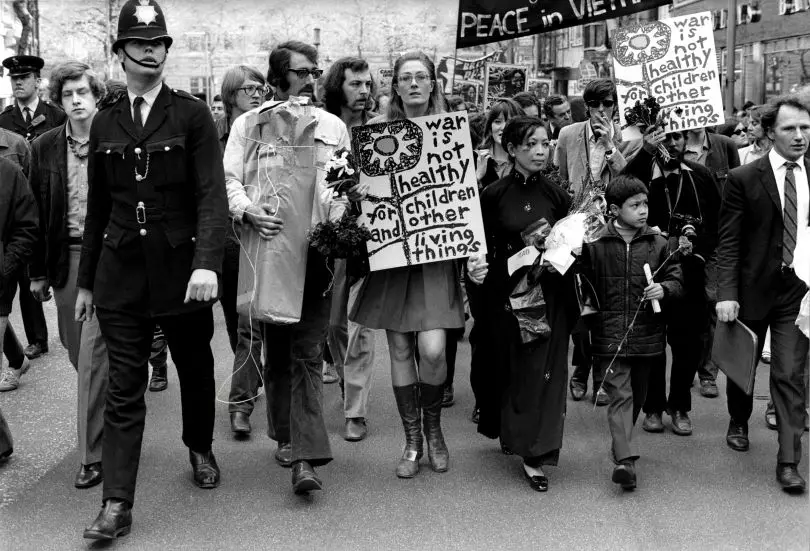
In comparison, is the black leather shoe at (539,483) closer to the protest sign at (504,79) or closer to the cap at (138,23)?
the cap at (138,23)

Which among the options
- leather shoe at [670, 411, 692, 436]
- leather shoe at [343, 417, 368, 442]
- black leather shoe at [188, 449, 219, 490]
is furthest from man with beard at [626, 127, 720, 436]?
black leather shoe at [188, 449, 219, 490]

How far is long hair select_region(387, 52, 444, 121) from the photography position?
582cm

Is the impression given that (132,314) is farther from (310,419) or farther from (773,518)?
(773,518)

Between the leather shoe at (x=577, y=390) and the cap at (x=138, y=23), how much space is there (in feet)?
12.8

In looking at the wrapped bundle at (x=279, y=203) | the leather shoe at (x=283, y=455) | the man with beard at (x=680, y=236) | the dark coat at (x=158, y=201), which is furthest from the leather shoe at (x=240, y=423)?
the man with beard at (x=680, y=236)

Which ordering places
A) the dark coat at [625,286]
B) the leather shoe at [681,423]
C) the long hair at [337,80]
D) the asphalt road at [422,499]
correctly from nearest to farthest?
1. the asphalt road at [422,499]
2. the dark coat at [625,286]
3. the leather shoe at [681,423]
4. the long hair at [337,80]

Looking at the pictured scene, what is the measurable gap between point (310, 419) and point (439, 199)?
135 centimetres

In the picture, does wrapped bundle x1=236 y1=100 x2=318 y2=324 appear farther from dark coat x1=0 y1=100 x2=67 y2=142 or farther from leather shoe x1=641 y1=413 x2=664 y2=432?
dark coat x1=0 y1=100 x2=67 y2=142

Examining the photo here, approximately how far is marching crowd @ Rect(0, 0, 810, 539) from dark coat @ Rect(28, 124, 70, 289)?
0.04ft

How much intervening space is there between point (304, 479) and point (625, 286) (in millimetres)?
2047

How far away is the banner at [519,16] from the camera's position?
744 centimetres

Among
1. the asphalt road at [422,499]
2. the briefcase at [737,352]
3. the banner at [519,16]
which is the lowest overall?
the asphalt road at [422,499]

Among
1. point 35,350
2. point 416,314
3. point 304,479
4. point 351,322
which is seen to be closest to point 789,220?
point 416,314

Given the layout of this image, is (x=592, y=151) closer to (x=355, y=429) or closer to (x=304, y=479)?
(x=355, y=429)
